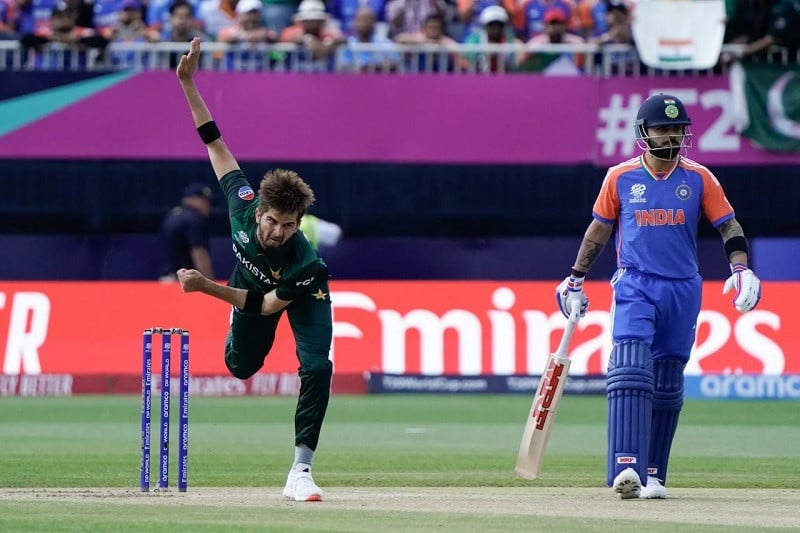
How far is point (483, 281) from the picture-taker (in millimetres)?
18172

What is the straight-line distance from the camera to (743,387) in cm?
1773

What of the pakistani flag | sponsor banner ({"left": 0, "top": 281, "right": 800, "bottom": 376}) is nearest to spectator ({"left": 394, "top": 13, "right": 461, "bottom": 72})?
sponsor banner ({"left": 0, "top": 281, "right": 800, "bottom": 376})

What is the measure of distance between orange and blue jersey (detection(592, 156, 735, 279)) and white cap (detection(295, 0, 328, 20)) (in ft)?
34.6

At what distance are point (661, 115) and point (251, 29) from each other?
10976mm

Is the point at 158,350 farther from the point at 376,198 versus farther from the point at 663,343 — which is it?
the point at 663,343

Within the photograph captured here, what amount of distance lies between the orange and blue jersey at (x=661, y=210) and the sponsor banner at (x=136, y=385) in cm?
918

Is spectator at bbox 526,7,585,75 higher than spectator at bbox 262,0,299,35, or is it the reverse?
spectator at bbox 262,0,299,35

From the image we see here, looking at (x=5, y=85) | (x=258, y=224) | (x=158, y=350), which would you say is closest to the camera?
(x=258, y=224)

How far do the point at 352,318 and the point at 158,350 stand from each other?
2.07 metres

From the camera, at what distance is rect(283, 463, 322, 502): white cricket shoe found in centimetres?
861

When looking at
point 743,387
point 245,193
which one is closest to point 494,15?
point 743,387

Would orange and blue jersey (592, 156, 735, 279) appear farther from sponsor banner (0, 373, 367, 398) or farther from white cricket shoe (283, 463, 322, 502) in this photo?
sponsor banner (0, 373, 367, 398)

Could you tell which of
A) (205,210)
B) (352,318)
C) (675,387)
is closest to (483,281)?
(352,318)

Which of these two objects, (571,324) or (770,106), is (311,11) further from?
(571,324)
